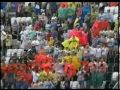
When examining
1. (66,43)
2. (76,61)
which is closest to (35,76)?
(76,61)

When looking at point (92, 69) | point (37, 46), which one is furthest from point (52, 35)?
point (92, 69)

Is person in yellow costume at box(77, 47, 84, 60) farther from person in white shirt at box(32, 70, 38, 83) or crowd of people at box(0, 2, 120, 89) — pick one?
person in white shirt at box(32, 70, 38, 83)

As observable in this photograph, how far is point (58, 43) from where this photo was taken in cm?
2158

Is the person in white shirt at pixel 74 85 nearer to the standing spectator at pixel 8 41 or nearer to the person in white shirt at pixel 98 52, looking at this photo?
the person in white shirt at pixel 98 52

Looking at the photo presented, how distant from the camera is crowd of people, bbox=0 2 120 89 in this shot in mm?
19625

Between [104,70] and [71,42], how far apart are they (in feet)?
6.13

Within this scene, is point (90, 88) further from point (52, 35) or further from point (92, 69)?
point (52, 35)

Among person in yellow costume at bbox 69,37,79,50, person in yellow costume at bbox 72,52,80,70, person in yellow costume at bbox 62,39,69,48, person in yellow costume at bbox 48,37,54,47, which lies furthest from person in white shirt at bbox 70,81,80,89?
person in yellow costume at bbox 48,37,54,47

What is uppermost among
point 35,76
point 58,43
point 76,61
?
point 58,43

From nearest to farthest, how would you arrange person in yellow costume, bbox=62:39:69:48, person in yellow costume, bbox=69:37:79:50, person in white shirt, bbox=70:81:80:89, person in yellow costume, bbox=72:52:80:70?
person in white shirt, bbox=70:81:80:89 < person in yellow costume, bbox=72:52:80:70 < person in yellow costume, bbox=69:37:79:50 < person in yellow costume, bbox=62:39:69:48

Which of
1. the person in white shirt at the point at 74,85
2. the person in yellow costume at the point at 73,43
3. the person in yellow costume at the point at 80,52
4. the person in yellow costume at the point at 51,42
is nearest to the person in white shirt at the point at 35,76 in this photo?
the person in white shirt at the point at 74,85

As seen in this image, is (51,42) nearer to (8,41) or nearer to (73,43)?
(73,43)

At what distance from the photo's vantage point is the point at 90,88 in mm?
18578

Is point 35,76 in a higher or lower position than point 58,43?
lower
